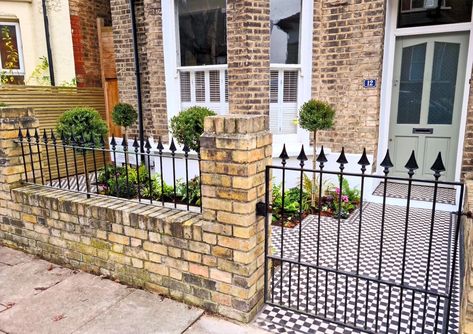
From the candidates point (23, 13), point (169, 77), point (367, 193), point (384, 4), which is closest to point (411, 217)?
point (367, 193)

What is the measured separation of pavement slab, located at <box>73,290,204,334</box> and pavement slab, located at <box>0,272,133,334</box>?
0.10 m

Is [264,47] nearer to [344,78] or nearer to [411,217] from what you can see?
[344,78]

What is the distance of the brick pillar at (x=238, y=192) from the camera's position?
2.47 m

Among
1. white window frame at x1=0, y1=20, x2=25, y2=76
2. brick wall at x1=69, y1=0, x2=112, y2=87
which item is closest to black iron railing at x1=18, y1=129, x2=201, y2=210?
brick wall at x1=69, y1=0, x2=112, y2=87

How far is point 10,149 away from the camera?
3.89m

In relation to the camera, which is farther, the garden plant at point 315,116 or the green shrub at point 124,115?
the green shrub at point 124,115

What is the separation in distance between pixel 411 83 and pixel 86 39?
7.06 meters

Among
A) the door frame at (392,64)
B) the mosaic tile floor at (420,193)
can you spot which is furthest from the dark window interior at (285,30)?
the mosaic tile floor at (420,193)

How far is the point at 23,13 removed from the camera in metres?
8.95

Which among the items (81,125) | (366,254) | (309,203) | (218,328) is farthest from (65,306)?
(309,203)

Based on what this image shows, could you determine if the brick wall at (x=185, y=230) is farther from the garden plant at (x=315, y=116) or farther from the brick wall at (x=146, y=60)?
the brick wall at (x=146, y=60)

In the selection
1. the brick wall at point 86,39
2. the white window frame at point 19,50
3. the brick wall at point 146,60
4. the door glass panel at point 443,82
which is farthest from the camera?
the white window frame at point 19,50

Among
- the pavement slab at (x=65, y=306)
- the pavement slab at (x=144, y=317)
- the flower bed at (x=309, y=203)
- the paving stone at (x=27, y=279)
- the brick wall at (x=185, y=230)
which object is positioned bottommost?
the paving stone at (x=27, y=279)

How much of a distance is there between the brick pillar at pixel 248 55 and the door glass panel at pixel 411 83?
84.2 inches
